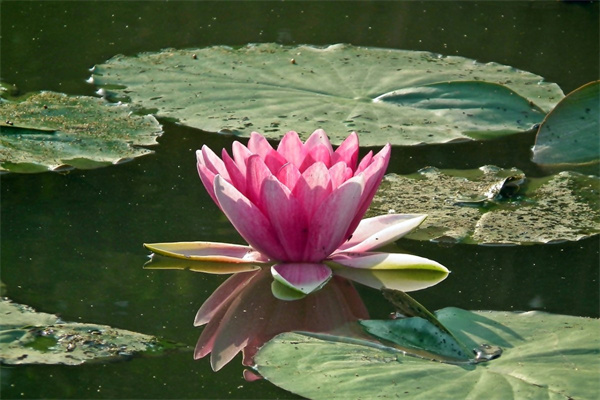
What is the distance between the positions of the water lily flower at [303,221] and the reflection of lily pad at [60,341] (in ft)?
1.01

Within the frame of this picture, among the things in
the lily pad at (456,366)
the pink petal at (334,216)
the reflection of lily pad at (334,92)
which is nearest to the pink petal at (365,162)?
the pink petal at (334,216)

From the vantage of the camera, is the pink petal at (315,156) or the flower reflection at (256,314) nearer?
the flower reflection at (256,314)

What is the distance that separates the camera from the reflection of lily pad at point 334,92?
2.68 metres

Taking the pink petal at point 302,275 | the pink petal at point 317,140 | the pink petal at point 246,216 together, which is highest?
the pink petal at point 317,140

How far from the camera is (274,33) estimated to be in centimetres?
382

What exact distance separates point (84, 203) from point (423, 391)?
1123mm

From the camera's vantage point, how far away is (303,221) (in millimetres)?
1882

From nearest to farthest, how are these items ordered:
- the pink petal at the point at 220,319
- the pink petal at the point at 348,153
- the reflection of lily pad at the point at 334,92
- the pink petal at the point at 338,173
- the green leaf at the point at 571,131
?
1. the pink petal at the point at 220,319
2. the pink petal at the point at 338,173
3. the pink petal at the point at 348,153
4. the green leaf at the point at 571,131
5. the reflection of lily pad at the point at 334,92

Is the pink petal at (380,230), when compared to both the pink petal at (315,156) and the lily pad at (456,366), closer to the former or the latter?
the pink petal at (315,156)

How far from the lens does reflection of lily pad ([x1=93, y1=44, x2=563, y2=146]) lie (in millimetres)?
2684

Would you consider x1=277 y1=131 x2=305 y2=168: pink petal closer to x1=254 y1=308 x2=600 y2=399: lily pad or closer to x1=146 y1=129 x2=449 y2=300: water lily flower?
x1=146 y1=129 x2=449 y2=300: water lily flower

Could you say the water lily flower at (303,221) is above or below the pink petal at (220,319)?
above

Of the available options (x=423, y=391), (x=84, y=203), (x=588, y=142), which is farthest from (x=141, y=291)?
(x=588, y=142)

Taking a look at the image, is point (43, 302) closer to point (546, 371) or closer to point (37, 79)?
point (546, 371)
